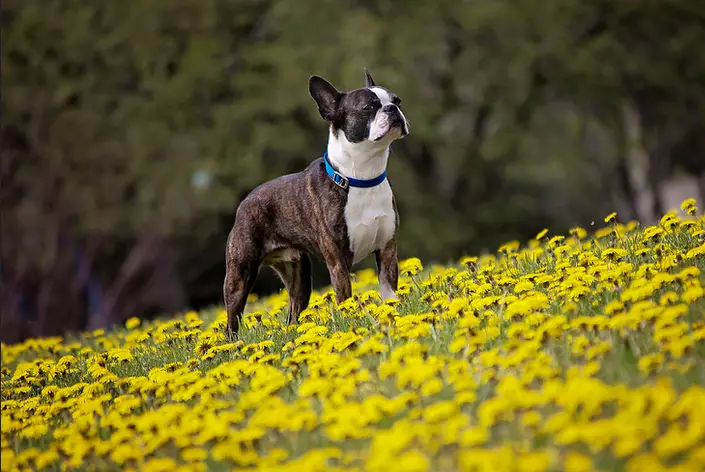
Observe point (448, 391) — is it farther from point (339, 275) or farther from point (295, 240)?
point (295, 240)

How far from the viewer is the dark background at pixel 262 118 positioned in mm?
19781

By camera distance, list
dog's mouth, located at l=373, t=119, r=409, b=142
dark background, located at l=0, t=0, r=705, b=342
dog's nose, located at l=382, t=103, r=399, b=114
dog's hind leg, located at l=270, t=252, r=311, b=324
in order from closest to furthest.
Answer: dog's mouth, located at l=373, t=119, r=409, b=142 < dog's nose, located at l=382, t=103, r=399, b=114 < dog's hind leg, located at l=270, t=252, r=311, b=324 < dark background, located at l=0, t=0, r=705, b=342

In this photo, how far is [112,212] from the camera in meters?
19.9

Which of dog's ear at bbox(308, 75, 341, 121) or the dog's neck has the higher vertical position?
dog's ear at bbox(308, 75, 341, 121)

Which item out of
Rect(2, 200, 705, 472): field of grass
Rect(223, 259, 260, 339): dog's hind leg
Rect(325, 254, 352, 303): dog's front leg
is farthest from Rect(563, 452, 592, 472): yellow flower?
Rect(223, 259, 260, 339): dog's hind leg

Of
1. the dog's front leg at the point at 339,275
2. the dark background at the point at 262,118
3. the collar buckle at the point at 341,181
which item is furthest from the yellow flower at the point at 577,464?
the dark background at the point at 262,118

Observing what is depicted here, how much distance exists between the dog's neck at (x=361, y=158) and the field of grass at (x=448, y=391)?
36.1 inches

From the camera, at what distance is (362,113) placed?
710 centimetres

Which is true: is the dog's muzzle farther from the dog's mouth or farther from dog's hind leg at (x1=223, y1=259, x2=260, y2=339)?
dog's hind leg at (x1=223, y1=259, x2=260, y2=339)

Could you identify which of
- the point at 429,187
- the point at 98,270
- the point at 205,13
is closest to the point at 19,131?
the point at 98,270

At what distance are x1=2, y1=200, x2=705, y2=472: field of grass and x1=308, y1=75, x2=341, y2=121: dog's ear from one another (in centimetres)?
146

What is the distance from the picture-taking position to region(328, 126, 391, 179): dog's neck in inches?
279

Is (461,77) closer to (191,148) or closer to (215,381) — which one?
(191,148)

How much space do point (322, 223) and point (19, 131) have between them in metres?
14.7
